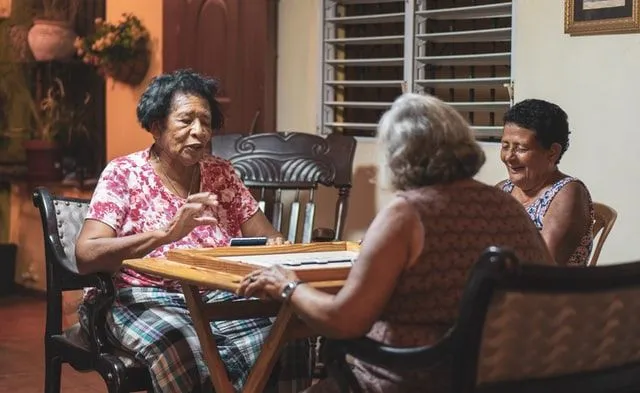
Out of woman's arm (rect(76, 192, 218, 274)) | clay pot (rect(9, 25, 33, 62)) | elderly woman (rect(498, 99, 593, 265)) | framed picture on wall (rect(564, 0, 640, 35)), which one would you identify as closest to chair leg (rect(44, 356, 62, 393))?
woman's arm (rect(76, 192, 218, 274))

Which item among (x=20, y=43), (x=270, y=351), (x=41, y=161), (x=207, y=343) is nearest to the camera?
(x=270, y=351)

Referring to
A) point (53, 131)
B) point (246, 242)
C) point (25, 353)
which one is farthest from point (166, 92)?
point (53, 131)

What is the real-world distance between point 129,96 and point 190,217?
2.89m

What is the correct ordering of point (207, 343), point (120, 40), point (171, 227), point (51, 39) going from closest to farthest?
point (207, 343)
point (171, 227)
point (120, 40)
point (51, 39)

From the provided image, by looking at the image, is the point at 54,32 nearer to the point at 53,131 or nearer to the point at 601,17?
the point at 53,131

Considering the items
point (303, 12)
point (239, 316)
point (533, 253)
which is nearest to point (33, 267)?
point (303, 12)

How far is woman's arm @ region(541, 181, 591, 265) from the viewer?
3363mm

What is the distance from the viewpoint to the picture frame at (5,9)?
22.4 feet

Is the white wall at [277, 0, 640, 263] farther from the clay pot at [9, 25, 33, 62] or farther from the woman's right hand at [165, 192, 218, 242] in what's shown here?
the clay pot at [9, 25, 33, 62]

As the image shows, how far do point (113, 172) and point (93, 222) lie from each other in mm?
203

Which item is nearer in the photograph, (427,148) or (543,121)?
(427,148)

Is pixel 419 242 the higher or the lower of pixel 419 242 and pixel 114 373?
the higher

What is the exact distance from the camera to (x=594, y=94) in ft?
13.1

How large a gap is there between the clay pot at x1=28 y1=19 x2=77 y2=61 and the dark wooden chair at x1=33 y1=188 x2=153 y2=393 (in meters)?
2.99
